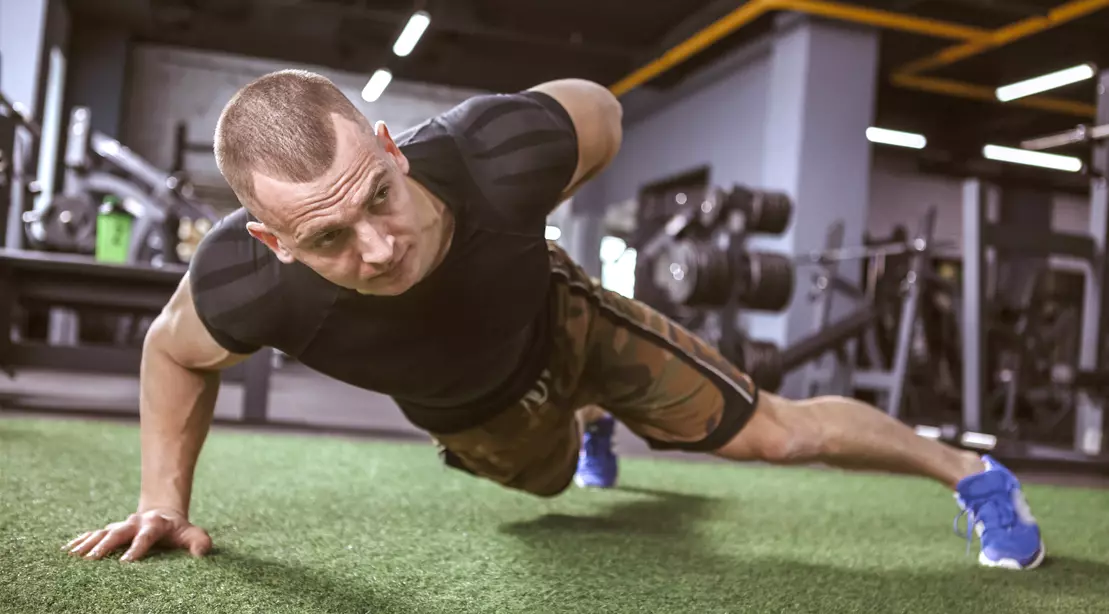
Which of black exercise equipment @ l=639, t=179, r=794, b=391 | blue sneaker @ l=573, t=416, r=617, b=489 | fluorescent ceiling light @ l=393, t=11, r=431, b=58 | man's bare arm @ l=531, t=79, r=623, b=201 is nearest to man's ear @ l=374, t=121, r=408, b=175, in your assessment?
man's bare arm @ l=531, t=79, r=623, b=201

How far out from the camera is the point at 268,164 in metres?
1.00

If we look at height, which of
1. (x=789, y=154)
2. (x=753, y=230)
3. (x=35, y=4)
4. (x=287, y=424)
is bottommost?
(x=287, y=424)

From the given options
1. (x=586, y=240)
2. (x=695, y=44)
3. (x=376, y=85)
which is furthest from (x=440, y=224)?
(x=376, y=85)

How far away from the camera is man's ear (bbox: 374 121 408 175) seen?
3.59 feet

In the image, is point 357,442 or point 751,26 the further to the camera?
point 751,26

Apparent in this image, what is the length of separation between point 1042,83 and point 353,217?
8003 mm

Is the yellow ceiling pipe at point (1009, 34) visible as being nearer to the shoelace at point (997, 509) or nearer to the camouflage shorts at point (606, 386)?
the shoelace at point (997, 509)

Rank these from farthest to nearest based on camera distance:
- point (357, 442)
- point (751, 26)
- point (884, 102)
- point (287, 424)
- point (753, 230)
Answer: point (884, 102) < point (751, 26) < point (753, 230) < point (287, 424) < point (357, 442)

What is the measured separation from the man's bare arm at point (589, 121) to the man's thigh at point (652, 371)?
0.67 ft

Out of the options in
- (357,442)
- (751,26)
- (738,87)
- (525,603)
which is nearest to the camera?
(525,603)

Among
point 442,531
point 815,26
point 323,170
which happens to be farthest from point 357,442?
point 815,26

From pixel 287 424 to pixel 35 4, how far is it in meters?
5.23

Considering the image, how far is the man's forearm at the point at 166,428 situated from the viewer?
1324 millimetres

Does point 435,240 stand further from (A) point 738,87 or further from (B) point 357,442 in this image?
(A) point 738,87
